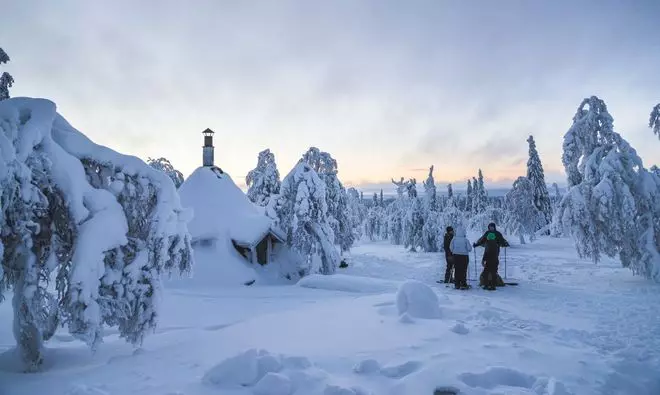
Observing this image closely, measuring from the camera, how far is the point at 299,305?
402 inches

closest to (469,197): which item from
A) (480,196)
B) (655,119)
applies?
(480,196)

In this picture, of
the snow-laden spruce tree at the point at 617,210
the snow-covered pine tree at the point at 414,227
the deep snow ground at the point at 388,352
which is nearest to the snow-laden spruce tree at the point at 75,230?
the deep snow ground at the point at 388,352

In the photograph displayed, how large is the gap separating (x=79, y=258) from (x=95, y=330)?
39.1 inches

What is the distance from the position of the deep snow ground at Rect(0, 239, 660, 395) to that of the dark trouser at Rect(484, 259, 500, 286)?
5.00ft

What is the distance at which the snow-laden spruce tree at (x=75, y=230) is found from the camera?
16.2ft

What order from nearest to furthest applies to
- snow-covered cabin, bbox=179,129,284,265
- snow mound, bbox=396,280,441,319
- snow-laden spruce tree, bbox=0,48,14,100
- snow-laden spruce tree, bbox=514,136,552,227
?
snow mound, bbox=396,280,441,319 < snow-laden spruce tree, bbox=0,48,14,100 < snow-covered cabin, bbox=179,129,284,265 < snow-laden spruce tree, bbox=514,136,552,227

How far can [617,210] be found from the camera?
11.5m

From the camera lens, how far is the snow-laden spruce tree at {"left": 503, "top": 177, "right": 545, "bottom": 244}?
117 feet

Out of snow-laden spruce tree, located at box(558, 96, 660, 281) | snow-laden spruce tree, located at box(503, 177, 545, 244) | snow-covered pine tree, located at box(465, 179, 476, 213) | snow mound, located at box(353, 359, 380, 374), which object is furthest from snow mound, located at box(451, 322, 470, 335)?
snow-covered pine tree, located at box(465, 179, 476, 213)

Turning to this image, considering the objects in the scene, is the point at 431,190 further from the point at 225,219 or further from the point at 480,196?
the point at 480,196

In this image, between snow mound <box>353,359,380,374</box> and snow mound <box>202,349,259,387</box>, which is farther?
snow mound <box>353,359,380,374</box>

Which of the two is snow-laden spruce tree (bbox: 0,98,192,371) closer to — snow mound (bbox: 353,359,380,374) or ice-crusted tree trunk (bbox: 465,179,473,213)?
snow mound (bbox: 353,359,380,374)

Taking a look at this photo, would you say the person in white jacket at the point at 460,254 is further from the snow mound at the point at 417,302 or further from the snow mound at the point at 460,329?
the snow mound at the point at 460,329

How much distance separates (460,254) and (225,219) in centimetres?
1060
